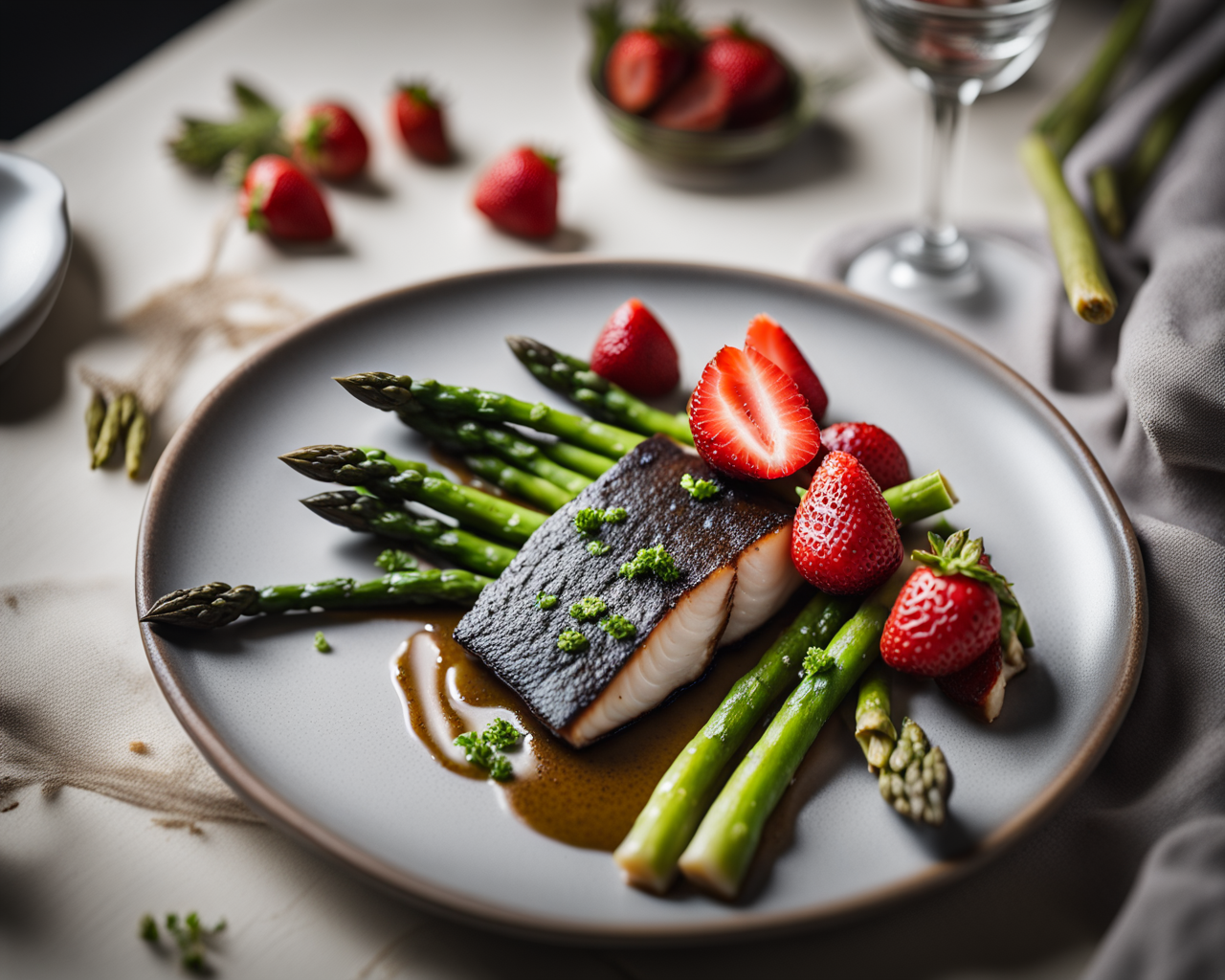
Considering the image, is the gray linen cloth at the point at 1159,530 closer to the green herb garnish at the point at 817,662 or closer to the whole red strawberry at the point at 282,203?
the green herb garnish at the point at 817,662

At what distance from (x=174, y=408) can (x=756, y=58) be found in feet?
7.74

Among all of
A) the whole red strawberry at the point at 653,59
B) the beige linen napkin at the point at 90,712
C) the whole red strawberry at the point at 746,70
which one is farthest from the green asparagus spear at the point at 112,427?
the whole red strawberry at the point at 746,70

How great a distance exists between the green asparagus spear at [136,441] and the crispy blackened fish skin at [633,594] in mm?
1166

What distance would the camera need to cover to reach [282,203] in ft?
11.6

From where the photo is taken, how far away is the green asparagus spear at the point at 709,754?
1894mm

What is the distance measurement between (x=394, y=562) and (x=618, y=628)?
0.61m

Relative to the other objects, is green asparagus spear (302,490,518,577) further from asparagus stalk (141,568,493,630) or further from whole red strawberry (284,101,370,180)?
whole red strawberry (284,101,370,180)

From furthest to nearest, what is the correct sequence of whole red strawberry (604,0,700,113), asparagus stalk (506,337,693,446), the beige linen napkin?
whole red strawberry (604,0,700,113), asparagus stalk (506,337,693,446), the beige linen napkin

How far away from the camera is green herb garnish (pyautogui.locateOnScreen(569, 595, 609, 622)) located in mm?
2266

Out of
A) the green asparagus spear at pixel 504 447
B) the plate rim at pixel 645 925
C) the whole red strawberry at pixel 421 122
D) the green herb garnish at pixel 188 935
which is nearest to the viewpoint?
the plate rim at pixel 645 925

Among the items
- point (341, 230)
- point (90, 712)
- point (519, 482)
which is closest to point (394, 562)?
point (519, 482)

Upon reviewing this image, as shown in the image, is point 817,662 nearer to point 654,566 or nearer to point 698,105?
point 654,566

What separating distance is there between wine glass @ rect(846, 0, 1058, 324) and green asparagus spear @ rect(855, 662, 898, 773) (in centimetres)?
159

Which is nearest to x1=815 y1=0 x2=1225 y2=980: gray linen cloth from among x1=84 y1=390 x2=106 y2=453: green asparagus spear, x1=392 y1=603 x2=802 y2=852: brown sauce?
x1=392 y1=603 x2=802 y2=852: brown sauce
